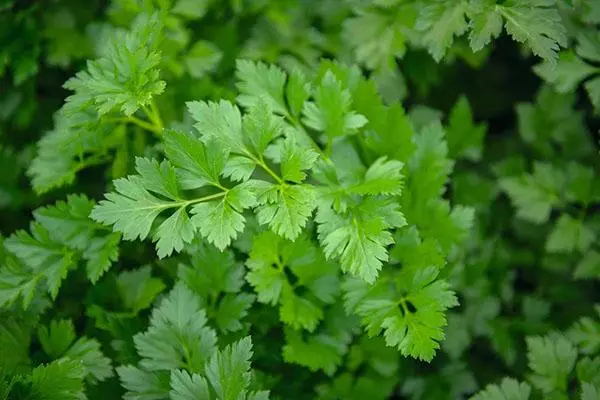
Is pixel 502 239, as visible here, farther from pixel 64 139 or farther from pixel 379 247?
pixel 64 139

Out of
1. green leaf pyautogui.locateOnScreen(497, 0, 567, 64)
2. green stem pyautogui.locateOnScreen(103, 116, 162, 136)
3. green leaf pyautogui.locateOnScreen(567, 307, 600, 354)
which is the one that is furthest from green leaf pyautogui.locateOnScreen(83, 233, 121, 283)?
green leaf pyautogui.locateOnScreen(567, 307, 600, 354)

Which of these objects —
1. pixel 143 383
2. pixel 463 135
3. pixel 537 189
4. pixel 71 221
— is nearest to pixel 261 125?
pixel 71 221

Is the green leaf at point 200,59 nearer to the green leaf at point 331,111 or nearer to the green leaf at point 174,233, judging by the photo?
the green leaf at point 331,111

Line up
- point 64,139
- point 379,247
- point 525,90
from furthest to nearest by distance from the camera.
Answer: point 525,90
point 64,139
point 379,247

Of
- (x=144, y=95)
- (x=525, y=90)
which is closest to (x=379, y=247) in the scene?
(x=144, y=95)

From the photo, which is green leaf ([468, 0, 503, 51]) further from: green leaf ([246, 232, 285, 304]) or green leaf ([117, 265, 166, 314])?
green leaf ([117, 265, 166, 314])

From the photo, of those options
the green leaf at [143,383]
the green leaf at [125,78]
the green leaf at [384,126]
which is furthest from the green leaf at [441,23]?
the green leaf at [143,383]
